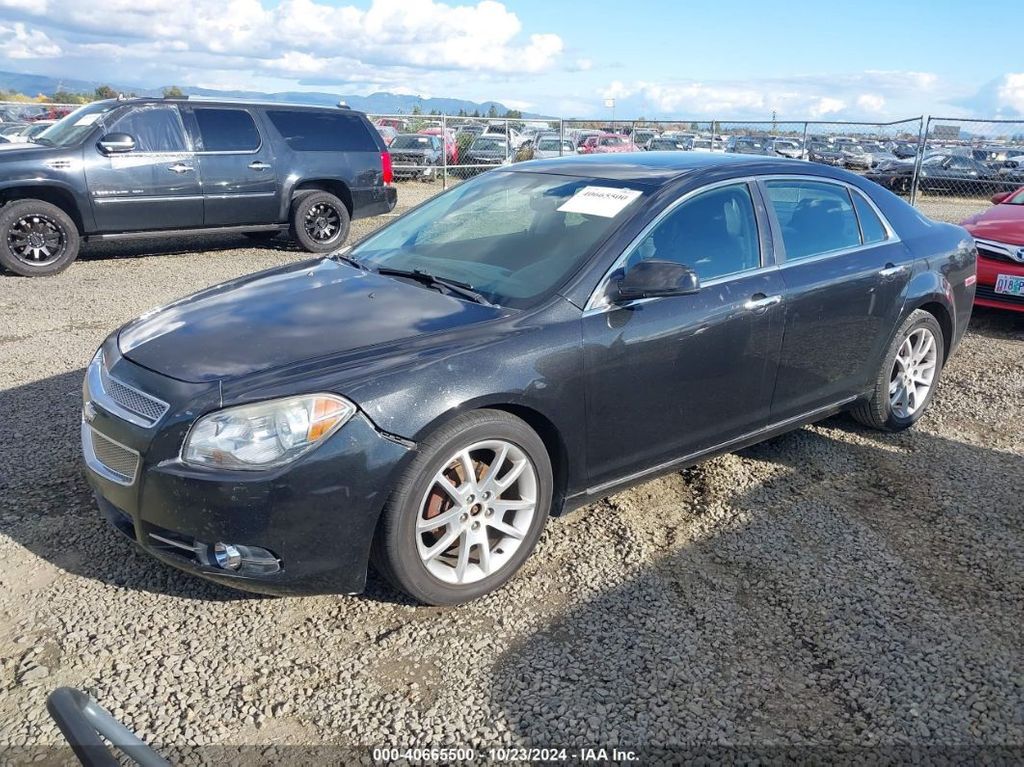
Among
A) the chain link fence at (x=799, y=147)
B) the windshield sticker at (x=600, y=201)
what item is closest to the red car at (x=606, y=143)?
the chain link fence at (x=799, y=147)

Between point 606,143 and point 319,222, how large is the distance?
17.3m

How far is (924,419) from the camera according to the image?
5.16 m

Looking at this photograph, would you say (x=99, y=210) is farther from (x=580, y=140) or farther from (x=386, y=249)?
(x=580, y=140)

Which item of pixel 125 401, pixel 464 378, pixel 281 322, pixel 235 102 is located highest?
pixel 235 102

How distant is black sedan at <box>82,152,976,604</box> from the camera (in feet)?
8.94

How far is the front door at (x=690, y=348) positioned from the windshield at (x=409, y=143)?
17089 mm

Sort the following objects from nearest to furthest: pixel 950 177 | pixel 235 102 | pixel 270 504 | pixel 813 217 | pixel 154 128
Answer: pixel 270 504
pixel 813 217
pixel 154 128
pixel 235 102
pixel 950 177

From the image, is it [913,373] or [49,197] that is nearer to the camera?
[913,373]

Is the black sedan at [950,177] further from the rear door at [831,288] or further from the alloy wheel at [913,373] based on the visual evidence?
the rear door at [831,288]

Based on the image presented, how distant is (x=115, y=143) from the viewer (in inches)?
348

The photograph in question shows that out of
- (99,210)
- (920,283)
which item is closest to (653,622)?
(920,283)

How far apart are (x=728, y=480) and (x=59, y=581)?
3086mm

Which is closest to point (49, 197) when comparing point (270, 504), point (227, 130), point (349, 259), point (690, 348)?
point (227, 130)

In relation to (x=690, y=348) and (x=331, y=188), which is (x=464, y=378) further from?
(x=331, y=188)
